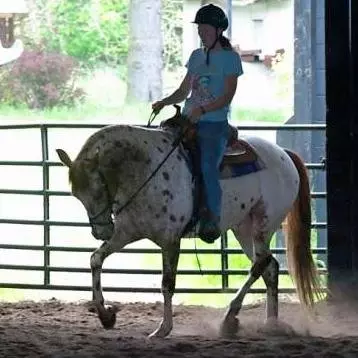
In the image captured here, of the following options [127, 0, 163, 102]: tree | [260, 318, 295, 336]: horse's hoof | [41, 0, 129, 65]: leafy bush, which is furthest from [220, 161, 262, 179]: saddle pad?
[41, 0, 129, 65]: leafy bush

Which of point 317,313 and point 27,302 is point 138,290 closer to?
point 27,302

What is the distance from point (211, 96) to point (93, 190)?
0.90m

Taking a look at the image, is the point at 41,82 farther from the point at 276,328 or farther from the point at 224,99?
the point at 224,99

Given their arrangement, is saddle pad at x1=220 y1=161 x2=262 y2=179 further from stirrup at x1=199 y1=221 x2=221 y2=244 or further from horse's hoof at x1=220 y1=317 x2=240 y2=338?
horse's hoof at x1=220 y1=317 x2=240 y2=338

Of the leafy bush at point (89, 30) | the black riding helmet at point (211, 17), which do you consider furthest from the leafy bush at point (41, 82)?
the black riding helmet at point (211, 17)

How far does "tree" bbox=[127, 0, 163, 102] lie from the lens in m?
17.8

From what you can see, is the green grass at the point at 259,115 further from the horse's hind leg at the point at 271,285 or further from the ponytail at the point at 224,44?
the ponytail at the point at 224,44

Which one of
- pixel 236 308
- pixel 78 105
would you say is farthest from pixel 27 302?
pixel 78 105

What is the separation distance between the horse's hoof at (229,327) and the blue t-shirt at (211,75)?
4.21ft

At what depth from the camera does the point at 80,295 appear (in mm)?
9227

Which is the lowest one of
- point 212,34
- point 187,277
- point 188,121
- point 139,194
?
point 187,277

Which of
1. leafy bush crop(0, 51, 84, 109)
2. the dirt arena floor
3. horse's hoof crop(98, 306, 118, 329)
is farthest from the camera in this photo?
leafy bush crop(0, 51, 84, 109)

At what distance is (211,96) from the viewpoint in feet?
19.2

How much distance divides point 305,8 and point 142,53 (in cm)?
908
